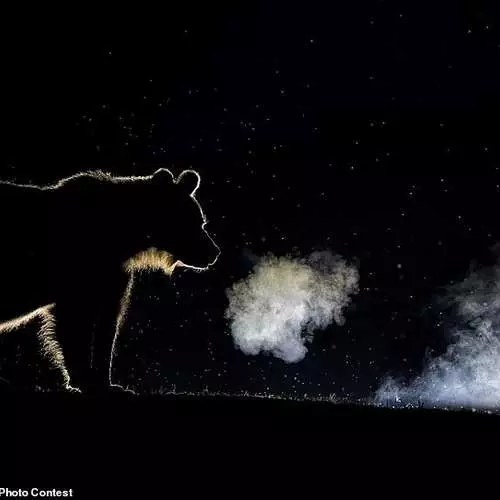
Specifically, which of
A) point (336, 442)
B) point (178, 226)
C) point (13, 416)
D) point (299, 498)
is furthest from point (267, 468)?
point (178, 226)

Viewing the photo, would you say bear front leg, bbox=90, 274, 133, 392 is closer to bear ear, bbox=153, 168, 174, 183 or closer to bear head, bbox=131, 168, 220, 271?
bear head, bbox=131, 168, 220, 271

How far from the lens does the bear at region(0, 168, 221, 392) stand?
4879mm

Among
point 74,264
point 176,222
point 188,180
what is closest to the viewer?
point 74,264

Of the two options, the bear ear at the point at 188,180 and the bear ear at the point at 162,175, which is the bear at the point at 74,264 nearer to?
the bear ear at the point at 162,175

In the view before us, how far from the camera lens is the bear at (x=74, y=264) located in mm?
4879

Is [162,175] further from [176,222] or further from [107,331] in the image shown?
[107,331]

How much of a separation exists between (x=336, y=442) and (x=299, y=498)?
17.3 inches

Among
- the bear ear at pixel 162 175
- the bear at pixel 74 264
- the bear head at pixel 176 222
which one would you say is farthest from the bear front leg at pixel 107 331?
the bear ear at pixel 162 175

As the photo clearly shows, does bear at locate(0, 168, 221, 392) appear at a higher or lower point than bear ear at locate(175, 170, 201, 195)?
lower

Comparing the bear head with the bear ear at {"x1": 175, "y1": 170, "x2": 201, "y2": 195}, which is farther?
the bear ear at {"x1": 175, "y1": 170, "x2": 201, "y2": 195}

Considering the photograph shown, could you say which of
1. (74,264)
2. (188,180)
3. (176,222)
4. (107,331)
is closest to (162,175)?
(188,180)

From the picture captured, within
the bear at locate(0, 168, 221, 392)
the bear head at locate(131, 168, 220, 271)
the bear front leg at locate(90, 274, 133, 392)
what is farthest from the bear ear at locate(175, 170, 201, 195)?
the bear front leg at locate(90, 274, 133, 392)

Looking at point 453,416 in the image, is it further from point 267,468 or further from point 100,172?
point 100,172

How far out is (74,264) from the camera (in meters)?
5.01
